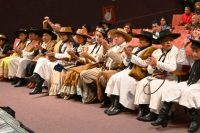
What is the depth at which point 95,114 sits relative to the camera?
5.09 metres

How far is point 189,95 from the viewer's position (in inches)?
165

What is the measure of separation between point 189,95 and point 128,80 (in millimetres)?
990

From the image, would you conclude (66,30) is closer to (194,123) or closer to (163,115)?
(163,115)

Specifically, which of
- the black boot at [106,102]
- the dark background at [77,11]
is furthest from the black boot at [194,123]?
the dark background at [77,11]

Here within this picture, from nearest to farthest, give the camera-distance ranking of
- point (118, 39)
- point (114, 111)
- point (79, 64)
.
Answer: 1. point (114, 111)
2. point (118, 39)
3. point (79, 64)

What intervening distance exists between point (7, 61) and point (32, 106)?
2208 mm

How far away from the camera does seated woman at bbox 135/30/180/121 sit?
4550 mm

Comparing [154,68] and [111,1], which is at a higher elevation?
[111,1]

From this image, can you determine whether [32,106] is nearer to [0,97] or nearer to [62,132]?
[0,97]

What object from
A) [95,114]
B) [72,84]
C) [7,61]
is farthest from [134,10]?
[95,114]

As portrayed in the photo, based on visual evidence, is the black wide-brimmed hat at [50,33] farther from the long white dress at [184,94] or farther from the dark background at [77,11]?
the dark background at [77,11]

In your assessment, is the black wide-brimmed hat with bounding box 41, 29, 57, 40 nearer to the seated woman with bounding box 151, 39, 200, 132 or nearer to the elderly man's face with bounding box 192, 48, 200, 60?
the seated woman with bounding box 151, 39, 200, 132

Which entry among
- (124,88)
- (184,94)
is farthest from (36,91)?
(184,94)

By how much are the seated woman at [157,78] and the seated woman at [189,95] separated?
0.16 metres
